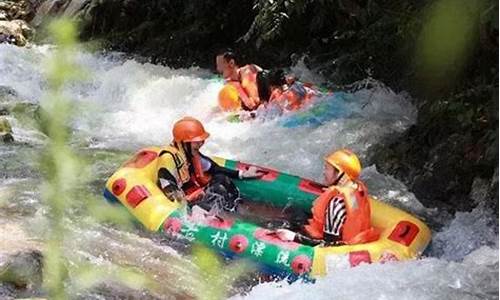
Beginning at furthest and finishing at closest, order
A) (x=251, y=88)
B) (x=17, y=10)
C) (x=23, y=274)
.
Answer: (x=17, y=10)
(x=251, y=88)
(x=23, y=274)

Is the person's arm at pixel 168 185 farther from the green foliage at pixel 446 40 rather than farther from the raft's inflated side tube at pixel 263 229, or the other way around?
the green foliage at pixel 446 40

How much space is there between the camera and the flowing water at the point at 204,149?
4463 mm

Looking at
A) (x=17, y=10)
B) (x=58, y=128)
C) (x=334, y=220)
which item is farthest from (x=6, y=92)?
(x=58, y=128)

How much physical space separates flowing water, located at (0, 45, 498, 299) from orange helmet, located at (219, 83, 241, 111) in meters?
0.24

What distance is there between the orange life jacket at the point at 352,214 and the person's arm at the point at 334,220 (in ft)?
0.08

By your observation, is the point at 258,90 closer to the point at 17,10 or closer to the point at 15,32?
the point at 15,32

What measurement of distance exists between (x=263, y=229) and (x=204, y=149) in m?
3.29

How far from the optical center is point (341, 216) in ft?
16.8

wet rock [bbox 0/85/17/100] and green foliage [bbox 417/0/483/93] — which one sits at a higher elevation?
green foliage [bbox 417/0/483/93]

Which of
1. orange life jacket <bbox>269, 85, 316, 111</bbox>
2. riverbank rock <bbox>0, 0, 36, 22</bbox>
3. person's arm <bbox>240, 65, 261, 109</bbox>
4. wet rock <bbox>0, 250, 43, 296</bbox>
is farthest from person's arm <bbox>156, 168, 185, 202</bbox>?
riverbank rock <bbox>0, 0, 36, 22</bbox>

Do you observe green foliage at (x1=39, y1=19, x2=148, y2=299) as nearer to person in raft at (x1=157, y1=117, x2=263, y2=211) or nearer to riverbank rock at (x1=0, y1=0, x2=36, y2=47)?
person in raft at (x1=157, y1=117, x2=263, y2=211)

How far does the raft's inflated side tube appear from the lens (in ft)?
16.1

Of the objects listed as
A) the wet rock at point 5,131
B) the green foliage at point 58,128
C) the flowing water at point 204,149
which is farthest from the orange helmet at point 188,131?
the green foliage at point 58,128

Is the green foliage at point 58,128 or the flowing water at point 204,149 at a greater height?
the green foliage at point 58,128
